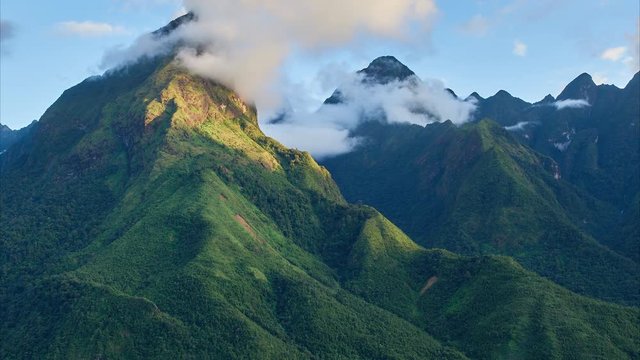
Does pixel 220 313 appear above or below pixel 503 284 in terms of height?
below

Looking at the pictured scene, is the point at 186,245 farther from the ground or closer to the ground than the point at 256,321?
farther from the ground

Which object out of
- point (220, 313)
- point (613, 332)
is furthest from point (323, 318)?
point (613, 332)

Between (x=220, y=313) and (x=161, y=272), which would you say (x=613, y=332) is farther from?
(x=161, y=272)

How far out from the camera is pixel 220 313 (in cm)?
16912

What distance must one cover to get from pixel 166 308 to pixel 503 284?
94.1m

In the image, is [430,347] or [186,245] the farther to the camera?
[186,245]

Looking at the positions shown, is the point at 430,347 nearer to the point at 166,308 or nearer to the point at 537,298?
the point at 537,298

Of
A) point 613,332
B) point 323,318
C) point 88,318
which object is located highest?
point 613,332

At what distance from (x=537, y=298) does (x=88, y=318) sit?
381ft

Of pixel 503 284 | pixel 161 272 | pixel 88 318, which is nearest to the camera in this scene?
pixel 88 318

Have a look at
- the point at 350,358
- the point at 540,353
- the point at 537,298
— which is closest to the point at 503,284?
the point at 537,298

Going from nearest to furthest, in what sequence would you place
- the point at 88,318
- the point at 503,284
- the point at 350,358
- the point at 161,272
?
the point at 88,318 → the point at 350,358 → the point at 161,272 → the point at 503,284


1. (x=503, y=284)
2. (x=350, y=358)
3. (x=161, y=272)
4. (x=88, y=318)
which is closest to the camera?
(x=88, y=318)

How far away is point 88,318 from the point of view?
16250cm
